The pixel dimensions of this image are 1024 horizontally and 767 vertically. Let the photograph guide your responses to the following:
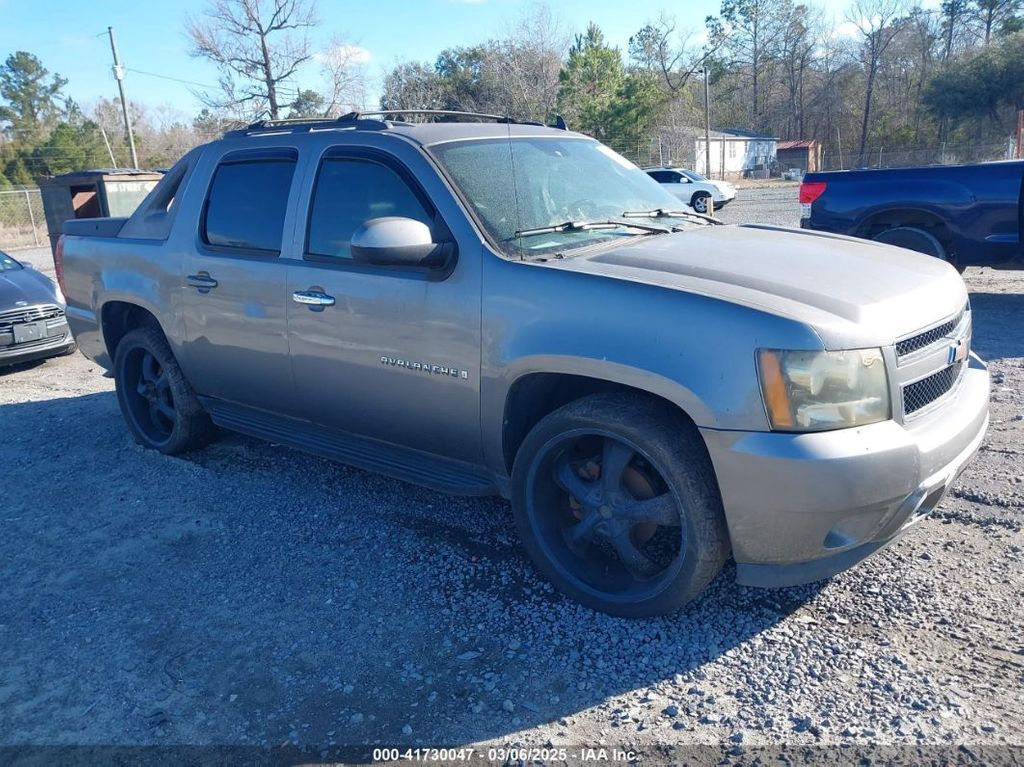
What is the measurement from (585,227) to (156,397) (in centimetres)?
337

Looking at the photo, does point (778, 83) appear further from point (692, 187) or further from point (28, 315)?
point (28, 315)

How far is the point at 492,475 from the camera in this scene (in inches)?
147

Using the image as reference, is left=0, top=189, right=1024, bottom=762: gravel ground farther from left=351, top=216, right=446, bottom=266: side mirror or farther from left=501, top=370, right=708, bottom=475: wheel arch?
left=351, top=216, right=446, bottom=266: side mirror

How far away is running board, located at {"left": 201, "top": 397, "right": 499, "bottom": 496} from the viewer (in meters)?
3.79

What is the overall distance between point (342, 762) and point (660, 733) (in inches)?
40.3

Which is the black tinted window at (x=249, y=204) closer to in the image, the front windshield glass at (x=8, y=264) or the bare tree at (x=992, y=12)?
the front windshield glass at (x=8, y=264)

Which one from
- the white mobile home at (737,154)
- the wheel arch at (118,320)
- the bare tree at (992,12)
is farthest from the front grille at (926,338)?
the bare tree at (992,12)

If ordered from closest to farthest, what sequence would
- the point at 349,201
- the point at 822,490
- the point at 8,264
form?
the point at 822,490 < the point at 349,201 < the point at 8,264

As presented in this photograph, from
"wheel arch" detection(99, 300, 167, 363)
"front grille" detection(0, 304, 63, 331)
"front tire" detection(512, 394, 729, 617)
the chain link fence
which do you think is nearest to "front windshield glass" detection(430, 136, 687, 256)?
"front tire" detection(512, 394, 729, 617)

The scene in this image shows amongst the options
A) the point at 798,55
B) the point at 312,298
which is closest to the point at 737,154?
the point at 798,55

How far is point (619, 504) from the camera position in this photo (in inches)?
130

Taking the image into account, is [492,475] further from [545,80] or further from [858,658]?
[545,80]

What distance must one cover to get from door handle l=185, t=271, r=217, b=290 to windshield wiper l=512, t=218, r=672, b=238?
78.4 inches

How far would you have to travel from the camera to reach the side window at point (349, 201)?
388cm
